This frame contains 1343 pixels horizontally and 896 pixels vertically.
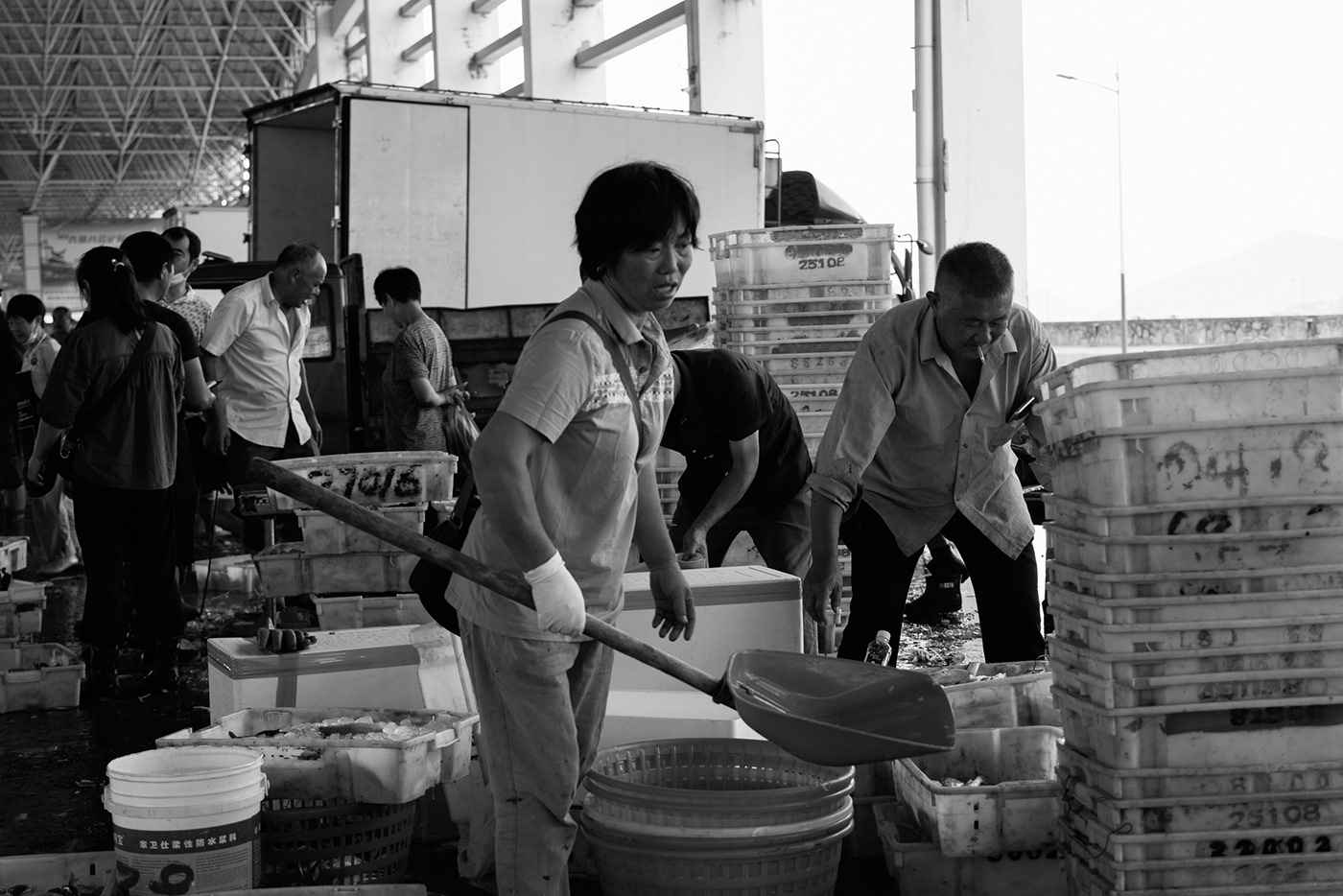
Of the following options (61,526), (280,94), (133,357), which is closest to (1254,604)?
(133,357)

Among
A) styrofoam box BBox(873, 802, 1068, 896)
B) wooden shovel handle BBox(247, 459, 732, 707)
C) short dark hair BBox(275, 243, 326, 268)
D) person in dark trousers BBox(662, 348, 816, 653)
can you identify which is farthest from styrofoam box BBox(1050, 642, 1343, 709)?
short dark hair BBox(275, 243, 326, 268)

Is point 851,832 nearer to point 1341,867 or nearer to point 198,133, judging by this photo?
point 1341,867

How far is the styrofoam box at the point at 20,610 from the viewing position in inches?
251

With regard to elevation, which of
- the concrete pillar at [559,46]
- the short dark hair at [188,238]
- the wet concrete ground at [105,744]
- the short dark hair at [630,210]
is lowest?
the wet concrete ground at [105,744]

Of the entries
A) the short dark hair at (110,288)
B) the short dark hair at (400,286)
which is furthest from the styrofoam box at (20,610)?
the short dark hair at (400,286)

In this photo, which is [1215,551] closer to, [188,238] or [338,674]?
[338,674]

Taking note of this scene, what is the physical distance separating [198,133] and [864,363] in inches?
1733

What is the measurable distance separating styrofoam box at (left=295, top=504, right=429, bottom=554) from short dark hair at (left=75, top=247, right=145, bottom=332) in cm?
114

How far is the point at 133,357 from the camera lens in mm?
5711

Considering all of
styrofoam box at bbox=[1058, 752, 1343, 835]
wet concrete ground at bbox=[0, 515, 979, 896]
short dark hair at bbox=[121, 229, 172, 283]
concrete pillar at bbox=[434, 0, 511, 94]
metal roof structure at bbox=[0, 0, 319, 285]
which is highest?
metal roof structure at bbox=[0, 0, 319, 285]

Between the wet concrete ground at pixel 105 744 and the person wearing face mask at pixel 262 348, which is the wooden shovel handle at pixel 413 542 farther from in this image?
the person wearing face mask at pixel 262 348

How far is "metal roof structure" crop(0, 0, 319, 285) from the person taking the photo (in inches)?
1398

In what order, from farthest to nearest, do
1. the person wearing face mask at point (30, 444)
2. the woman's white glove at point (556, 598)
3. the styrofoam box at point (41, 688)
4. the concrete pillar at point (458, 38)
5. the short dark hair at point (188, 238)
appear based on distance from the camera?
the concrete pillar at point (458, 38) < the person wearing face mask at point (30, 444) < the short dark hair at point (188, 238) < the styrofoam box at point (41, 688) < the woman's white glove at point (556, 598)

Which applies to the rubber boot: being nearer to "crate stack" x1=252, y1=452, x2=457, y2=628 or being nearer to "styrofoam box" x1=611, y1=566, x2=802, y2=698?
"crate stack" x1=252, y1=452, x2=457, y2=628
